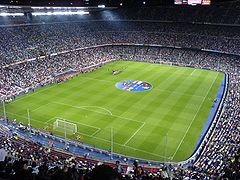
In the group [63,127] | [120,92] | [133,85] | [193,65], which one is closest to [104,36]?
[193,65]

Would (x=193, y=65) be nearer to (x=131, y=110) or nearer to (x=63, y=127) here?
(x=131, y=110)

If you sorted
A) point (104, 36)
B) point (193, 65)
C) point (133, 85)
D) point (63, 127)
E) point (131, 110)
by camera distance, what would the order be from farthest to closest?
point (104, 36) < point (193, 65) < point (133, 85) < point (131, 110) < point (63, 127)

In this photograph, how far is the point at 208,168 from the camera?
21141 mm

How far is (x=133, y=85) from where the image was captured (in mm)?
49812

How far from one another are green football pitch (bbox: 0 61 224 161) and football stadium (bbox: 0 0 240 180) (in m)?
0.15

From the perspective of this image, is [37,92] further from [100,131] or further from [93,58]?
[93,58]

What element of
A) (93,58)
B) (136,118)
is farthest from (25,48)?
(136,118)

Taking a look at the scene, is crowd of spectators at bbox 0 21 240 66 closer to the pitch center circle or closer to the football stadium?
the football stadium

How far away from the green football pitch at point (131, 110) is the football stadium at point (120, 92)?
0.48 feet

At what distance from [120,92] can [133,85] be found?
5037 mm

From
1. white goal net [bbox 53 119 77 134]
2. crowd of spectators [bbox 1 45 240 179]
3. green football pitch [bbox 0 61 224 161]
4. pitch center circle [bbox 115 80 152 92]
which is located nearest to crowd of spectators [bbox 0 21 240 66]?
crowd of spectators [bbox 1 45 240 179]

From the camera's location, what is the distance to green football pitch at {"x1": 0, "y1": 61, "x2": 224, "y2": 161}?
2898 cm

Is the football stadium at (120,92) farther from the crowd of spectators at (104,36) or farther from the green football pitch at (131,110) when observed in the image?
the crowd of spectators at (104,36)

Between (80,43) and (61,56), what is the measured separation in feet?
38.8
